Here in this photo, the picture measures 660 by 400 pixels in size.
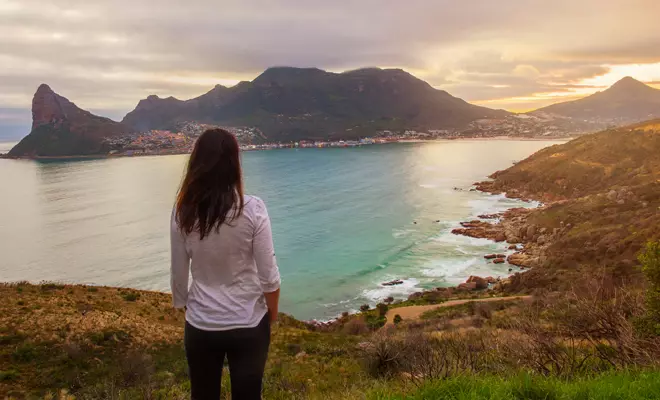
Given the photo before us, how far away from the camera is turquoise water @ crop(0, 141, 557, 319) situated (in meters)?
30.5

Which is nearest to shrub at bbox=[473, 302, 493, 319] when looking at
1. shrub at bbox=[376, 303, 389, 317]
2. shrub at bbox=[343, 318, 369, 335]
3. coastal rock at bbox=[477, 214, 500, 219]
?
shrub at bbox=[376, 303, 389, 317]

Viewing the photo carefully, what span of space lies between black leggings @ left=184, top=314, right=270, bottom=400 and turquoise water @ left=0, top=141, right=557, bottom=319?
74.5 ft

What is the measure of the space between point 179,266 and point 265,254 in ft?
1.84

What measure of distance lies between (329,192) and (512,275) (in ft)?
135

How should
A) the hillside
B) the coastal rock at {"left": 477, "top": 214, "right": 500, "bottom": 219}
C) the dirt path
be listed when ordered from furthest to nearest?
the coastal rock at {"left": 477, "top": 214, "right": 500, "bottom": 219} → the hillside → the dirt path

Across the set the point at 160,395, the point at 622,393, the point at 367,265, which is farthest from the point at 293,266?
the point at 622,393

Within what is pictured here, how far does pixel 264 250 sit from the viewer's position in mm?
2314

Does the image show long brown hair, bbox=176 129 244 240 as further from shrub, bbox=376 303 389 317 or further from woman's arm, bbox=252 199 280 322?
shrub, bbox=376 303 389 317

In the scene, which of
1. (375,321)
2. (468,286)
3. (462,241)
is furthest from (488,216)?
(375,321)

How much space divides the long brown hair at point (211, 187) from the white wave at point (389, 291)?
24893 mm

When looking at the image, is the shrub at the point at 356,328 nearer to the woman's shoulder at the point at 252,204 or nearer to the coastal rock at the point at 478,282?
the coastal rock at the point at 478,282

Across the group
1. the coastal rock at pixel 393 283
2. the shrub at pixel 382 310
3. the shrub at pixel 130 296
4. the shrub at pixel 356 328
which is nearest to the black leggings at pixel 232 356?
the shrub at pixel 356 328

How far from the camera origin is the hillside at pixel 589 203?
1010 inches

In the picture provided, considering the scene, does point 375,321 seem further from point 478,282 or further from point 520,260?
point 520,260
